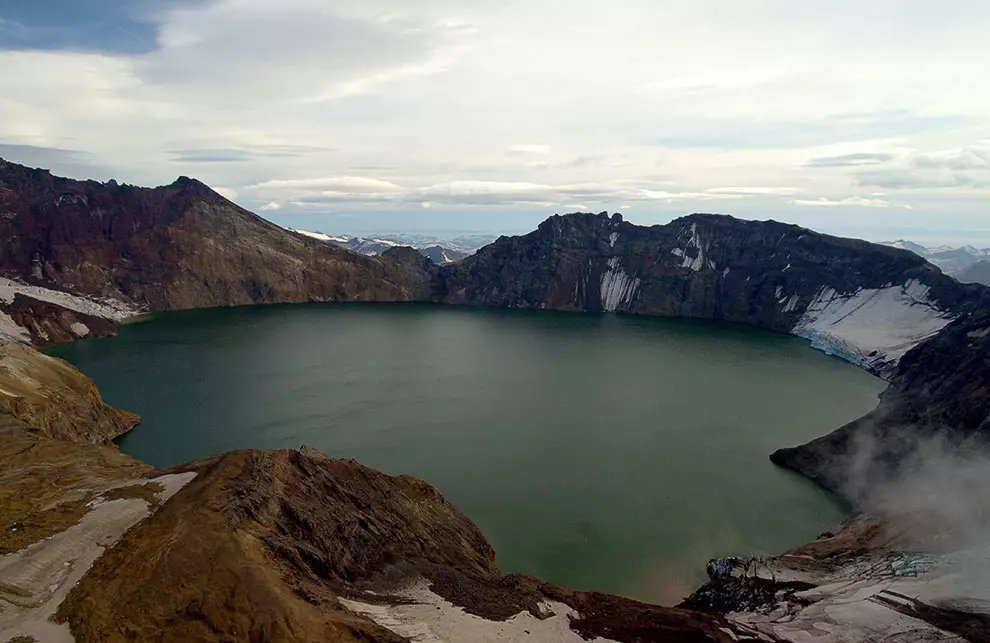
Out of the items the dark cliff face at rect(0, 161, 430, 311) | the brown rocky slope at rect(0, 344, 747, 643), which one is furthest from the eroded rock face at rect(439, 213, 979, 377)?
the brown rocky slope at rect(0, 344, 747, 643)

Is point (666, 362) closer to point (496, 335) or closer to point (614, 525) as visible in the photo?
point (496, 335)

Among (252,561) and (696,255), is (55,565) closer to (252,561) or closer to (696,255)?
(252,561)

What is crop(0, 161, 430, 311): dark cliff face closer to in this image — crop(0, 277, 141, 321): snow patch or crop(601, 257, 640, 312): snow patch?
crop(0, 277, 141, 321): snow patch

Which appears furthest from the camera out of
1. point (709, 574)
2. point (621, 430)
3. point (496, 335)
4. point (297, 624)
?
point (496, 335)

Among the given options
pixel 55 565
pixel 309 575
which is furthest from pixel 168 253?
pixel 309 575

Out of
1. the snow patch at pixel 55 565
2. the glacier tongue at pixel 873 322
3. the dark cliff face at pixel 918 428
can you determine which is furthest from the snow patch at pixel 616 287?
the snow patch at pixel 55 565

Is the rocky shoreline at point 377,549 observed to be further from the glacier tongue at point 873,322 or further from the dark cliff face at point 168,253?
the dark cliff face at point 168,253

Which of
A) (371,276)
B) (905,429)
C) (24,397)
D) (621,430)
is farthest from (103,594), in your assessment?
(371,276)
